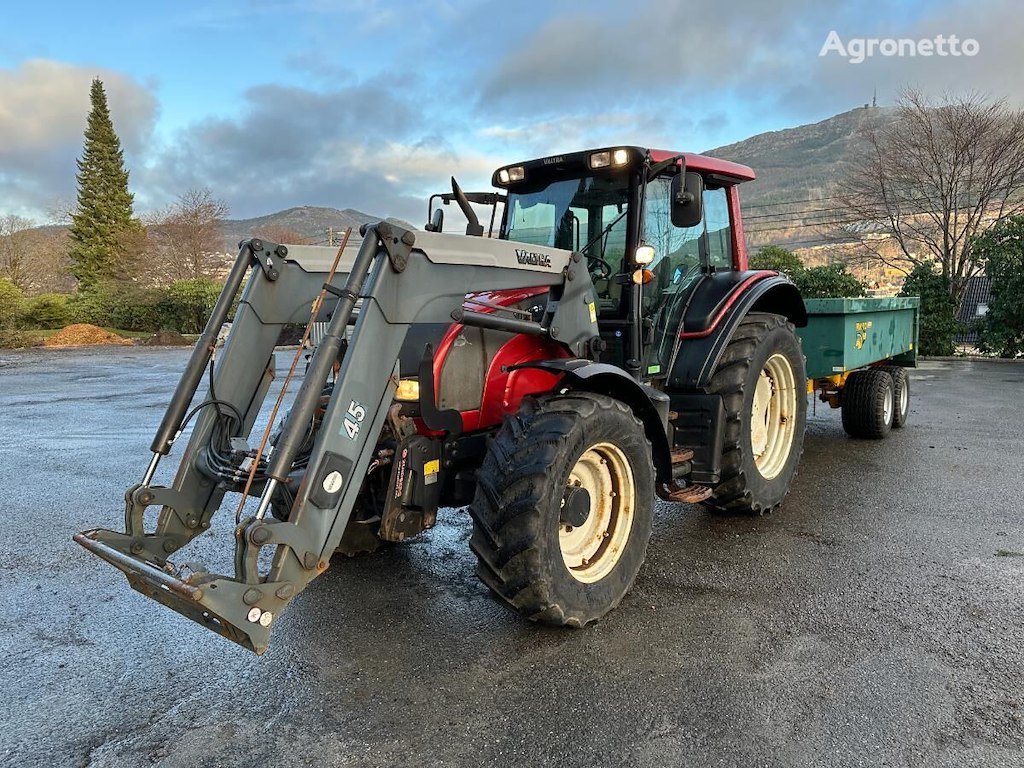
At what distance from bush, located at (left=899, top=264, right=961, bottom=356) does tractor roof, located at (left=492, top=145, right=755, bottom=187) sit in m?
15.2

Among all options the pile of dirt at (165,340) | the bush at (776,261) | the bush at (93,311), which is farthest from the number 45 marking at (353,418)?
the bush at (93,311)

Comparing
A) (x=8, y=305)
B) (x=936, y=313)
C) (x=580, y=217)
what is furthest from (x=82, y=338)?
(x=936, y=313)

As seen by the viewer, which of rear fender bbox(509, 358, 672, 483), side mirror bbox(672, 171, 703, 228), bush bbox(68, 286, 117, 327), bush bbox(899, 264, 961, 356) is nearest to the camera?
rear fender bbox(509, 358, 672, 483)

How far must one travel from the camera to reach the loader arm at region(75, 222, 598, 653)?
2.63 metres

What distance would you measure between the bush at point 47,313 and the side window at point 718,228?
101ft

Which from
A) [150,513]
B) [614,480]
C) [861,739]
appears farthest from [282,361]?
[861,739]

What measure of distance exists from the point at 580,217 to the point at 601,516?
199cm

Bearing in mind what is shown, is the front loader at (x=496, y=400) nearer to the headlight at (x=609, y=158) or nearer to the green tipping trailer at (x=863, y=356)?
the headlight at (x=609, y=158)

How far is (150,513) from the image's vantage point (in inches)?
230

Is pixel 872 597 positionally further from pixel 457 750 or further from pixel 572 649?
pixel 457 750

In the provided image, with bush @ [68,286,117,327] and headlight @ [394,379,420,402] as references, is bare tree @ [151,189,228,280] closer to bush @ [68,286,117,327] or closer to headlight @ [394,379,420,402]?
bush @ [68,286,117,327]

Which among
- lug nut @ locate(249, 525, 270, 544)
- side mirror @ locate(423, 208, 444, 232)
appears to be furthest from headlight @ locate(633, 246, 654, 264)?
lug nut @ locate(249, 525, 270, 544)

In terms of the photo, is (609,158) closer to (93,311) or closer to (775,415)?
(775,415)

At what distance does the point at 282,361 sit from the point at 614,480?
13.8 m
